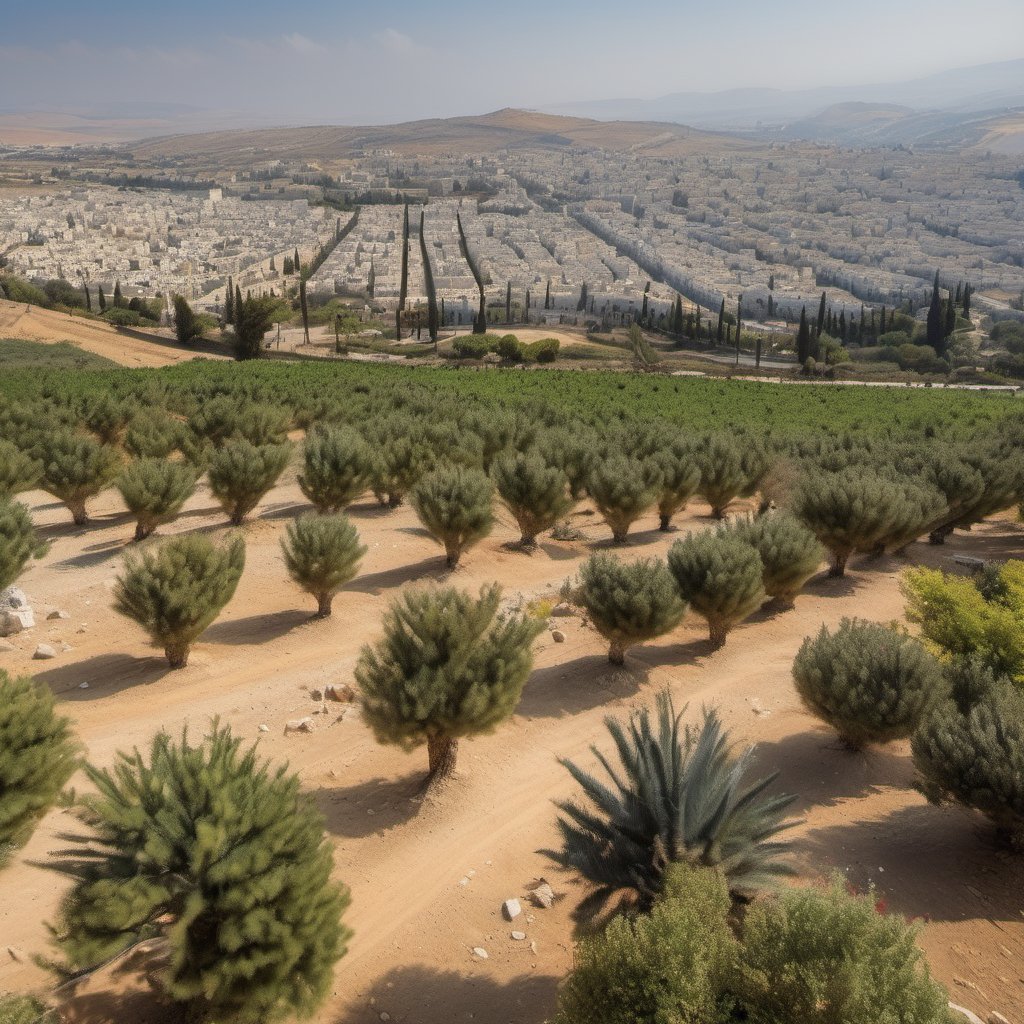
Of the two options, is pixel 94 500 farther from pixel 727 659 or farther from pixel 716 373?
pixel 716 373

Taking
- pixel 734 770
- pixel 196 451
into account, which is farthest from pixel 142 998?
pixel 196 451

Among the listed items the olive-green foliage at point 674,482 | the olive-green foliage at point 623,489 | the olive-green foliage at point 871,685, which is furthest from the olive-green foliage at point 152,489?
the olive-green foliage at point 871,685

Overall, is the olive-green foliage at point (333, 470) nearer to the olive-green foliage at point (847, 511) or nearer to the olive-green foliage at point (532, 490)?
the olive-green foliage at point (532, 490)

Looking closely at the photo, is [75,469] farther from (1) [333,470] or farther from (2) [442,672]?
(2) [442,672]

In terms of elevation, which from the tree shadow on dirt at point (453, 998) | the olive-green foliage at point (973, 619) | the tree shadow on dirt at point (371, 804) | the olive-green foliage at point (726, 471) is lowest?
the olive-green foliage at point (726, 471)

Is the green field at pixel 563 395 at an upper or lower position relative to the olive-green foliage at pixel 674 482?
lower

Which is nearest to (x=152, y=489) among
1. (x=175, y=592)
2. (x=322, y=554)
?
(x=322, y=554)

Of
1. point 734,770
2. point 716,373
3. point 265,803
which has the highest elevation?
point 265,803

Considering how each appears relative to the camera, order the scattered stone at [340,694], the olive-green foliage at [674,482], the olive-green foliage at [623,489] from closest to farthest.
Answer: the scattered stone at [340,694] < the olive-green foliage at [623,489] < the olive-green foliage at [674,482]
